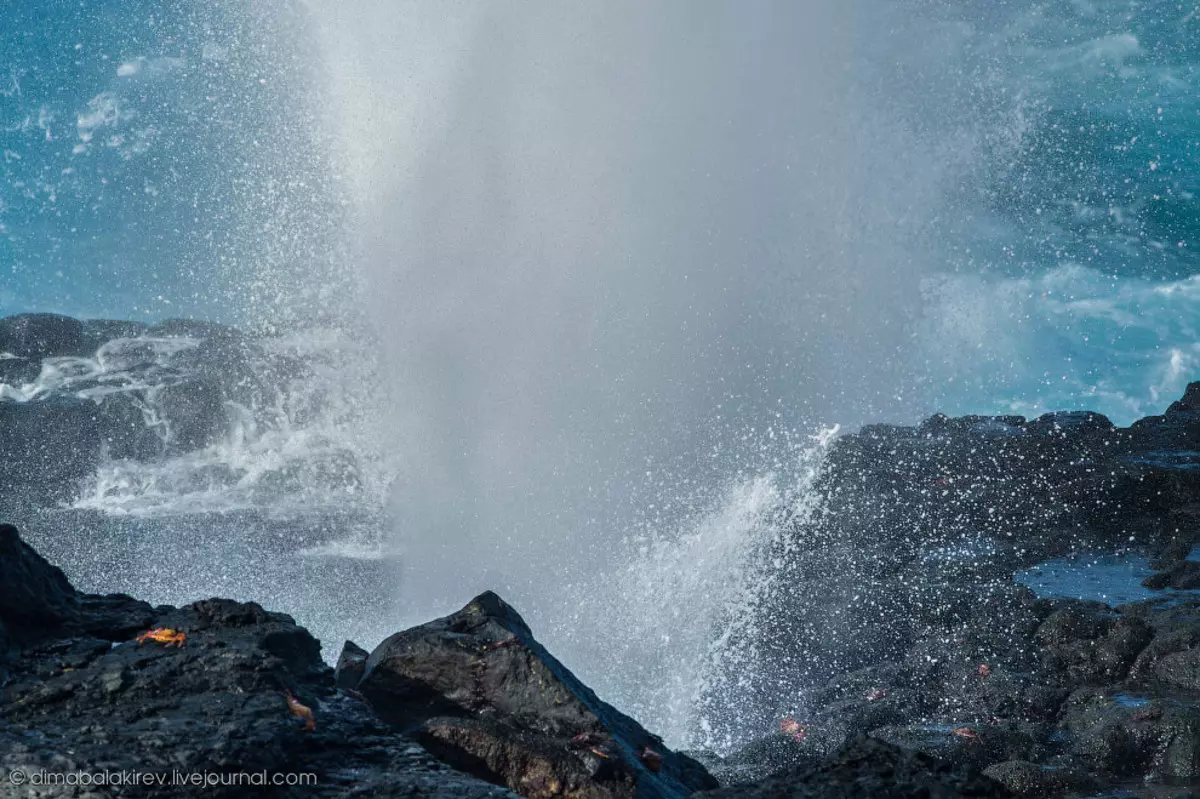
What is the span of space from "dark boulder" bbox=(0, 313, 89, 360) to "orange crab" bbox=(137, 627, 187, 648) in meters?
50.5

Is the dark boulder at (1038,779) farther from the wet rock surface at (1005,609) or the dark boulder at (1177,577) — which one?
the dark boulder at (1177,577)

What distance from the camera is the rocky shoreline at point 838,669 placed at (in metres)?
5.54

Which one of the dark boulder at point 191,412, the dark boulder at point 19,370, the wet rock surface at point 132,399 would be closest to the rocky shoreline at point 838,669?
the wet rock surface at point 132,399

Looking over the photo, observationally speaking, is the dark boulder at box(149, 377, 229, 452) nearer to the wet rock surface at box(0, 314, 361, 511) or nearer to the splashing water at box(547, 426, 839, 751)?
the wet rock surface at box(0, 314, 361, 511)

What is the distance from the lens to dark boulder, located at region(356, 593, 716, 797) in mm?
6520

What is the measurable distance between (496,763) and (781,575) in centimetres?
1808

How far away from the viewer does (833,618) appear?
64.6ft

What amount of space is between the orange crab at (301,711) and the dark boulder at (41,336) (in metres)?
51.5

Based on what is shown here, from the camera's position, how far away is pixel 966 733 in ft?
40.0

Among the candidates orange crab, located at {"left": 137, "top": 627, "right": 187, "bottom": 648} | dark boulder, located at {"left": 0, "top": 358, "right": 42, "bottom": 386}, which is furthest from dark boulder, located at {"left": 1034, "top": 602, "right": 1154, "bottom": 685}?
dark boulder, located at {"left": 0, "top": 358, "right": 42, "bottom": 386}

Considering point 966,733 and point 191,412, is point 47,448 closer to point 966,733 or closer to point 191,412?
point 191,412

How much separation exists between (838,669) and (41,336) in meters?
49.0

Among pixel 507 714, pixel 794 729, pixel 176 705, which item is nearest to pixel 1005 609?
pixel 794 729

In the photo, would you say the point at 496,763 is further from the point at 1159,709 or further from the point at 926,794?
the point at 1159,709
